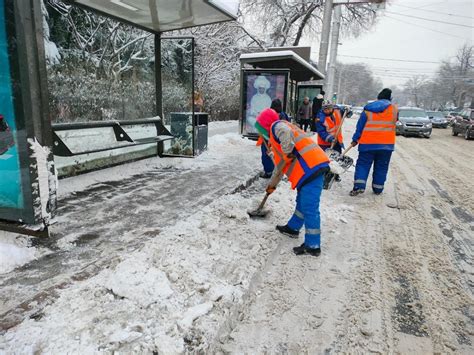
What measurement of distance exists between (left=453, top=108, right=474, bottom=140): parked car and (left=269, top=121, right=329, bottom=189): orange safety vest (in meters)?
17.4

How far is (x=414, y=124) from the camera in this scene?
17.3m

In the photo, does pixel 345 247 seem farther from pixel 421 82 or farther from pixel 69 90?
pixel 421 82

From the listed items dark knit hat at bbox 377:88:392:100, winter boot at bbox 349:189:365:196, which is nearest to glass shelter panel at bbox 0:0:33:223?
winter boot at bbox 349:189:365:196

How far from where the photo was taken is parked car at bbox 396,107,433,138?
56.3ft

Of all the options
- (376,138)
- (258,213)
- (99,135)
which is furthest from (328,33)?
(258,213)

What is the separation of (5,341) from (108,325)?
1.87 feet

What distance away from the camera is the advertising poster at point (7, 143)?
2930 millimetres

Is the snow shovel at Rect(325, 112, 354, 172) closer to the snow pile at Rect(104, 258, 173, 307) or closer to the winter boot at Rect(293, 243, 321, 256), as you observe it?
the winter boot at Rect(293, 243, 321, 256)

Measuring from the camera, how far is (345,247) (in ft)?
12.0

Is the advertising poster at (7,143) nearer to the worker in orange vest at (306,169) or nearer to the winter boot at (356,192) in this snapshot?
the worker in orange vest at (306,169)

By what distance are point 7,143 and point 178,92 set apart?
4780 millimetres

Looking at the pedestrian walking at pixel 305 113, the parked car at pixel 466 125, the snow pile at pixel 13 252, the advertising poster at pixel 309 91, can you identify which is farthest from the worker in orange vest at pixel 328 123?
the parked car at pixel 466 125

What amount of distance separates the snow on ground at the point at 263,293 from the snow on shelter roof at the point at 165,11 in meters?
3.03

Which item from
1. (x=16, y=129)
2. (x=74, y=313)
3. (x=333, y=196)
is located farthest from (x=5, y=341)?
(x=333, y=196)
